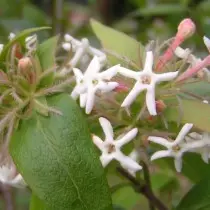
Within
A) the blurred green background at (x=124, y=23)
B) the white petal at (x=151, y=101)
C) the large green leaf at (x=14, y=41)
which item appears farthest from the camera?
the blurred green background at (x=124, y=23)

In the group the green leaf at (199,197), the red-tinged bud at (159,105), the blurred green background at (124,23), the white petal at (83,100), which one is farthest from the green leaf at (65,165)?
the blurred green background at (124,23)

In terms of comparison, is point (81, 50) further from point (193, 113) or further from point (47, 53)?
point (193, 113)

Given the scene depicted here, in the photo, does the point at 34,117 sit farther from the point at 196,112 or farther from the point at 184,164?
the point at 184,164

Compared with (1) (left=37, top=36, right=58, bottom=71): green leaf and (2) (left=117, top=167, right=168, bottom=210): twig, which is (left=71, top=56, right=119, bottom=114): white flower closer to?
(1) (left=37, top=36, right=58, bottom=71): green leaf

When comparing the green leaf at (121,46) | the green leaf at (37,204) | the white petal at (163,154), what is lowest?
the green leaf at (37,204)

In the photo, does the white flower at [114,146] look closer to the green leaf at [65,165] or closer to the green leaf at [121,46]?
the green leaf at [65,165]

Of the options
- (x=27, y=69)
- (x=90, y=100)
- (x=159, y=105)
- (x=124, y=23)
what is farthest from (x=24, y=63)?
(x=124, y=23)

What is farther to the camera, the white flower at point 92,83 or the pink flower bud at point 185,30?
the pink flower bud at point 185,30
